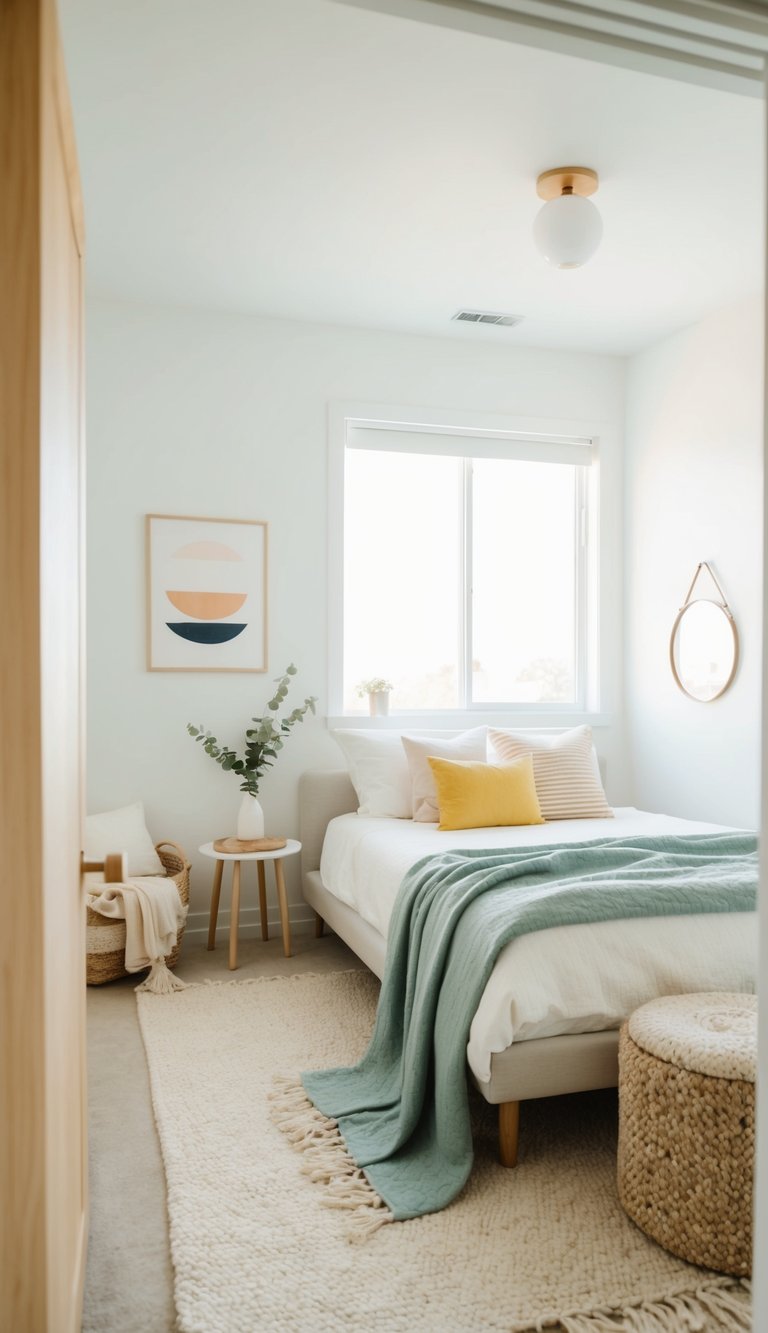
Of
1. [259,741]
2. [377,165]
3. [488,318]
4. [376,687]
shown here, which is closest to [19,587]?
[377,165]

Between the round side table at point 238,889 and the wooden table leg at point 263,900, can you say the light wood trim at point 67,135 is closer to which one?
the round side table at point 238,889

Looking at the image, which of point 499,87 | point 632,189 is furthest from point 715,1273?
point 632,189

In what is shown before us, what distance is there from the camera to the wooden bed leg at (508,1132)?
2283 mm

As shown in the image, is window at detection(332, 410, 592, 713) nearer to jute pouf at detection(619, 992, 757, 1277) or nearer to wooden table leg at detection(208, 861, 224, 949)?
wooden table leg at detection(208, 861, 224, 949)

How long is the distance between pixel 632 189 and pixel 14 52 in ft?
8.95

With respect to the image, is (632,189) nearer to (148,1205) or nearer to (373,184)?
(373,184)

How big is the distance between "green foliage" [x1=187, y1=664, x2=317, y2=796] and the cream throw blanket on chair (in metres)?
0.69

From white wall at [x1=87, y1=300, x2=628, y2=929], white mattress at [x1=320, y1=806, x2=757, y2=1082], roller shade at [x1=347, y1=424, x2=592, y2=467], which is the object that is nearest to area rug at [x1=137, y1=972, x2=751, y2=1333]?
white mattress at [x1=320, y1=806, x2=757, y2=1082]

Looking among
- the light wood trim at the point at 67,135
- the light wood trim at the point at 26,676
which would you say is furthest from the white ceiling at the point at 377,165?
the light wood trim at the point at 26,676

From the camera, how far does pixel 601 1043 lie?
7.51 ft

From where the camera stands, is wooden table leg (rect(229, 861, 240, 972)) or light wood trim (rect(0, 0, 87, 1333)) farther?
wooden table leg (rect(229, 861, 240, 972))

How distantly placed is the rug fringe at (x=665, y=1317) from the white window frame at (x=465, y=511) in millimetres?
2984

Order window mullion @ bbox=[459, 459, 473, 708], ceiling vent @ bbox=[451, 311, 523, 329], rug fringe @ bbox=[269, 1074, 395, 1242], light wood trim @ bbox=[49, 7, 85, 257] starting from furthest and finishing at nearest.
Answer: window mullion @ bbox=[459, 459, 473, 708] < ceiling vent @ bbox=[451, 311, 523, 329] < rug fringe @ bbox=[269, 1074, 395, 1242] < light wood trim @ bbox=[49, 7, 85, 257]

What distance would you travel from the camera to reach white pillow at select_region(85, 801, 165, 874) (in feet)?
12.7
